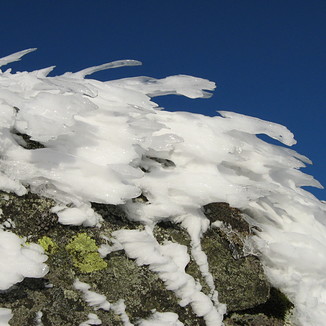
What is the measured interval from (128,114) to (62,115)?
2.26 ft

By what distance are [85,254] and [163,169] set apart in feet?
3.11

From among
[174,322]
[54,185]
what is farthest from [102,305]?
[54,185]

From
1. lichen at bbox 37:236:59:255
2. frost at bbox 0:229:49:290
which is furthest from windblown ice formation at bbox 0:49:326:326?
lichen at bbox 37:236:59:255

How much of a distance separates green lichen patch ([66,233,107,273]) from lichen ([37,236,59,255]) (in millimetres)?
80

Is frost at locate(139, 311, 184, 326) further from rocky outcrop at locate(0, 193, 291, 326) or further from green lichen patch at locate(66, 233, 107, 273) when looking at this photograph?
green lichen patch at locate(66, 233, 107, 273)

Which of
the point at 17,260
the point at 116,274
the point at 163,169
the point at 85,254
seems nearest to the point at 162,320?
the point at 116,274

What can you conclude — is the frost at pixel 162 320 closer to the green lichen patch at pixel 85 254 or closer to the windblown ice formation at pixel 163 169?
the windblown ice formation at pixel 163 169

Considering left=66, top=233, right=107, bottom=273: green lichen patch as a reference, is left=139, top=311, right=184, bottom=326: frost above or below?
below

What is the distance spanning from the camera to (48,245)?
2.71 metres

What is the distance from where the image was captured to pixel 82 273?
273 cm

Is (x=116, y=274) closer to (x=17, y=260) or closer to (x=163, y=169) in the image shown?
(x=17, y=260)

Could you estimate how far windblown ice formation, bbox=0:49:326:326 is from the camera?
9.75ft

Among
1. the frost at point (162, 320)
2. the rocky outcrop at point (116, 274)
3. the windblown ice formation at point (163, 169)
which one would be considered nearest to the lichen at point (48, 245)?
the rocky outcrop at point (116, 274)

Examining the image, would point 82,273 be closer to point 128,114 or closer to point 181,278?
point 181,278
